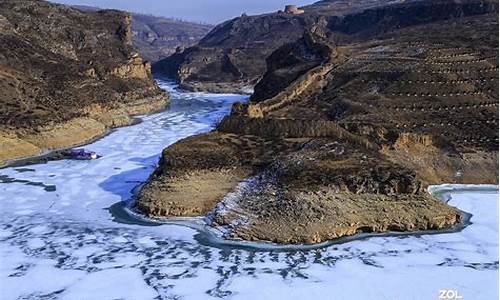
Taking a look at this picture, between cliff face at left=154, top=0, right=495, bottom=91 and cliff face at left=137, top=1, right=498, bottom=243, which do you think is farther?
cliff face at left=154, top=0, right=495, bottom=91

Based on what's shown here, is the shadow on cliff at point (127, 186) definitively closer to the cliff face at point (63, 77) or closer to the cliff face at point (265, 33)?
the cliff face at point (63, 77)

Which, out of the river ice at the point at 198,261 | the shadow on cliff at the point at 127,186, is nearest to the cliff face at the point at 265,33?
the shadow on cliff at the point at 127,186

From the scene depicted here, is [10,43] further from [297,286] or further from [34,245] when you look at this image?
[297,286]

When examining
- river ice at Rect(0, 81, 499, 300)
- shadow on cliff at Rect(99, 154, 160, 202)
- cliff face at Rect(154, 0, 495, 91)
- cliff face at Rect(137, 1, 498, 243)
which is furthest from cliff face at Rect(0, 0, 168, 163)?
cliff face at Rect(154, 0, 495, 91)

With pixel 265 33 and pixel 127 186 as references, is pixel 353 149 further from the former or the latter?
pixel 265 33

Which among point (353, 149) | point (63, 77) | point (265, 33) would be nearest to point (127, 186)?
point (353, 149)

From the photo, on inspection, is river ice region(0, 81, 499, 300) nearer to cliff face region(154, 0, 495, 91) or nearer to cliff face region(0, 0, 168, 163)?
cliff face region(0, 0, 168, 163)
